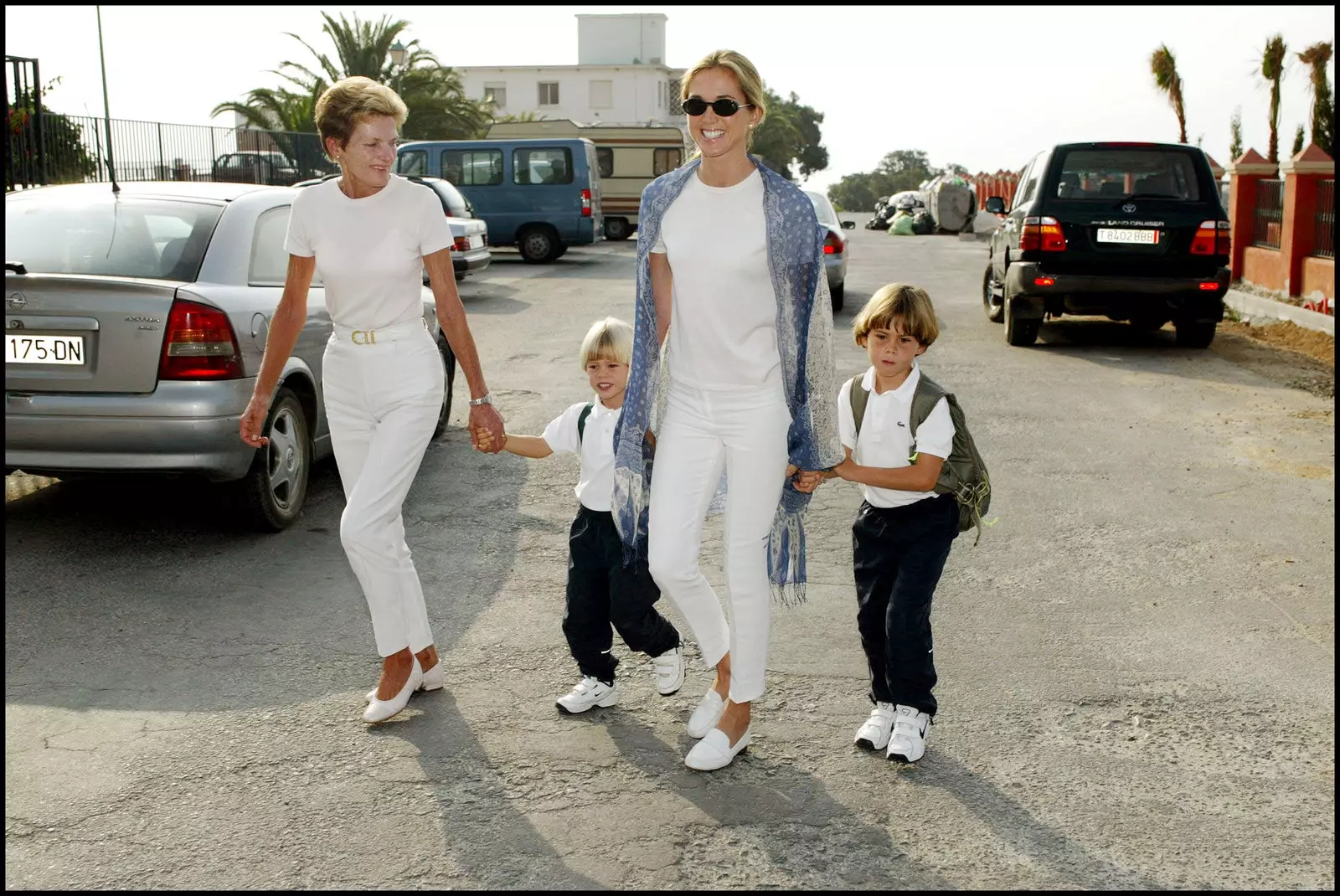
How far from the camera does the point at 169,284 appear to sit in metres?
6.12

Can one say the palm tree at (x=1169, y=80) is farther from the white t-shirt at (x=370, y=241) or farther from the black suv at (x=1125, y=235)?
the white t-shirt at (x=370, y=241)

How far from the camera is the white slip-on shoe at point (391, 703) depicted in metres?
4.35

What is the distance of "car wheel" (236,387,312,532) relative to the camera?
649 cm

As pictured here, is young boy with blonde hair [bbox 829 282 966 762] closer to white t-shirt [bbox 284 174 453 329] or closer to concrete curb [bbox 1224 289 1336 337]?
white t-shirt [bbox 284 174 453 329]

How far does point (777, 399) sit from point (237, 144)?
26596 millimetres

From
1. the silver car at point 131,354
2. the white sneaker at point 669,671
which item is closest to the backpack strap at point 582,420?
the white sneaker at point 669,671

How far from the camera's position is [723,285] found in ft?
12.4

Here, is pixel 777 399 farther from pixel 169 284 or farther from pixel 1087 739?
pixel 169 284

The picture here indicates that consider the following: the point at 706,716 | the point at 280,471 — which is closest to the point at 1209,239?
the point at 280,471

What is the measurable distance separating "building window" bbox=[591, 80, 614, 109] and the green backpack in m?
84.3

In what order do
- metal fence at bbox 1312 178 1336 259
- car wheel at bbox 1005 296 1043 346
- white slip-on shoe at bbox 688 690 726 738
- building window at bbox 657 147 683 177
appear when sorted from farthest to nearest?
building window at bbox 657 147 683 177
metal fence at bbox 1312 178 1336 259
car wheel at bbox 1005 296 1043 346
white slip-on shoe at bbox 688 690 726 738

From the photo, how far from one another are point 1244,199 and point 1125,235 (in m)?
8.82

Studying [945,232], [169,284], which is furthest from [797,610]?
[945,232]

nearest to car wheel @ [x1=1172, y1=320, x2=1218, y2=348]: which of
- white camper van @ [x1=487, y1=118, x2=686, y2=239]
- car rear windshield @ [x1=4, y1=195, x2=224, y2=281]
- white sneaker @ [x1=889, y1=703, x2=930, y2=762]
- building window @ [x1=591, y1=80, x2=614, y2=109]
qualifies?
car rear windshield @ [x1=4, y1=195, x2=224, y2=281]
